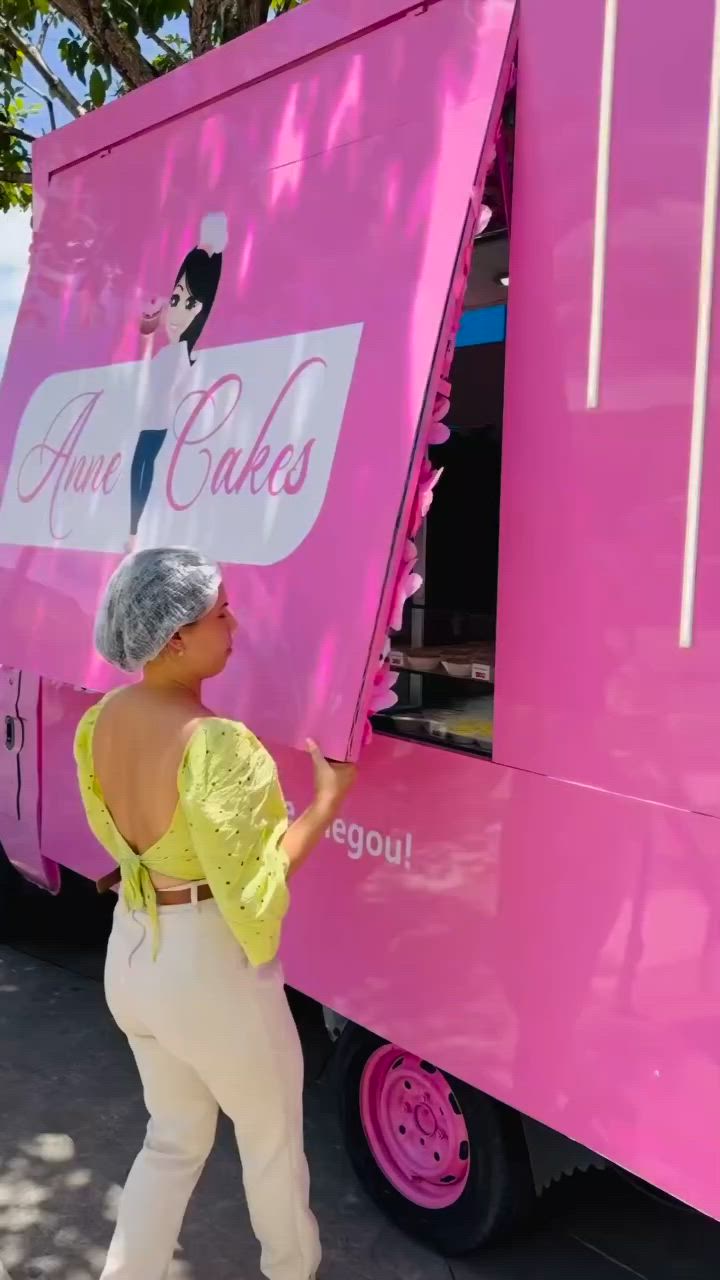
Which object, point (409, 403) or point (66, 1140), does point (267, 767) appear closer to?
point (409, 403)

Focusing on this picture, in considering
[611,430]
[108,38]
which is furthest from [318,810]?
[108,38]

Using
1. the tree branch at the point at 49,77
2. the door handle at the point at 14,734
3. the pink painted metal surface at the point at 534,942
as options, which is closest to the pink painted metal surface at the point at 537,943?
the pink painted metal surface at the point at 534,942

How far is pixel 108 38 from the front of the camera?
523cm

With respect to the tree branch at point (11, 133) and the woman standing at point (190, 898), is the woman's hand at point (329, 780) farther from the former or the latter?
the tree branch at point (11, 133)

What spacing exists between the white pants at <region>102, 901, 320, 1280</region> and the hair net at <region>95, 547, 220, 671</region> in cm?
51

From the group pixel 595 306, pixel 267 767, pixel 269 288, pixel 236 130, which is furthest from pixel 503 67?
pixel 267 767

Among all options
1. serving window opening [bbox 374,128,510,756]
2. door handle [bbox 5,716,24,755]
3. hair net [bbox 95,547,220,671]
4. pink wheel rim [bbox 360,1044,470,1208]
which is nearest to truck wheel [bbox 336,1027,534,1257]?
pink wheel rim [bbox 360,1044,470,1208]

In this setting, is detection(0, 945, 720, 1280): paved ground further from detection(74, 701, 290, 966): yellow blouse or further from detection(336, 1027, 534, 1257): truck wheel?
detection(74, 701, 290, 966): yellow blouse

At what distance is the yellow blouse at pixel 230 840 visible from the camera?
1900mm

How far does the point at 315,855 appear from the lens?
2.65m

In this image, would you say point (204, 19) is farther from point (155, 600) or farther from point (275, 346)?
point (155, 600)

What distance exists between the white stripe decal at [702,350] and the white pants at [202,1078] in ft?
3.42

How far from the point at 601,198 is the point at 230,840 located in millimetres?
1301

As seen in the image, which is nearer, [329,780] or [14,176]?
[329,780]
